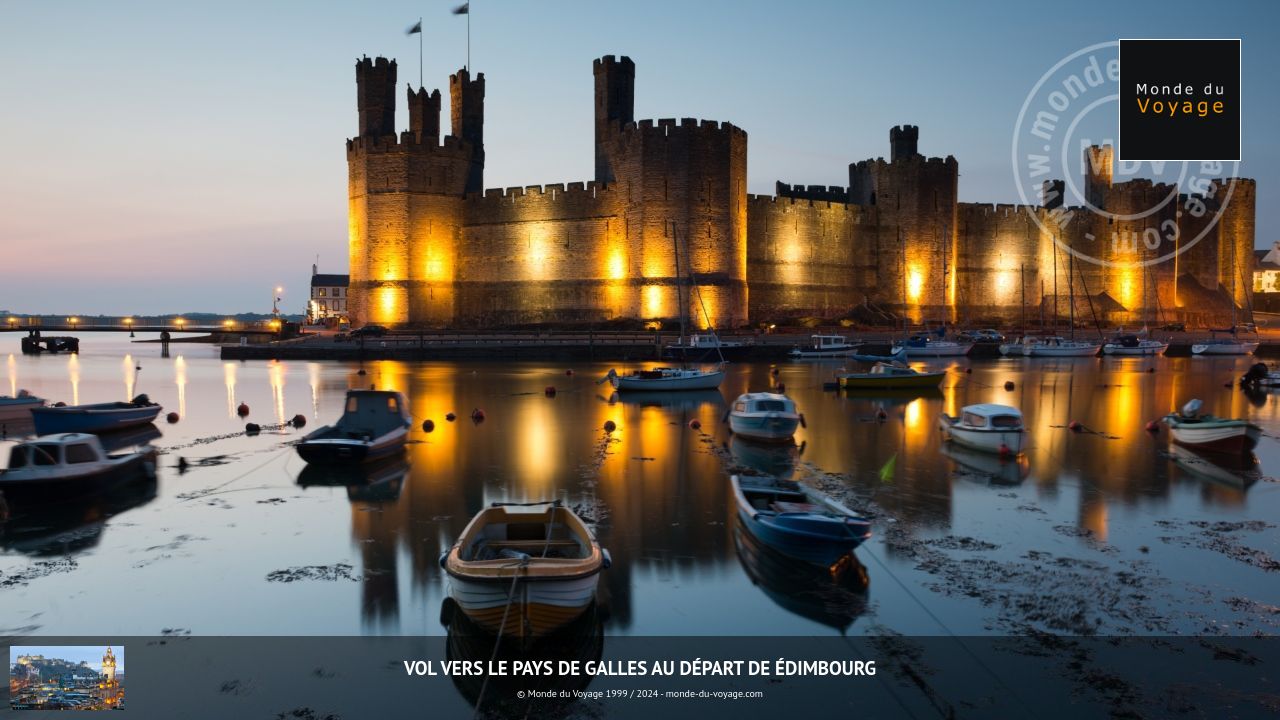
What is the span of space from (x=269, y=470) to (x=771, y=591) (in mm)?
8907

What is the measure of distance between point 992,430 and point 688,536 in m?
7.06

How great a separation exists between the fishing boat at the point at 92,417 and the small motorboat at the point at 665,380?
1090 centimetres

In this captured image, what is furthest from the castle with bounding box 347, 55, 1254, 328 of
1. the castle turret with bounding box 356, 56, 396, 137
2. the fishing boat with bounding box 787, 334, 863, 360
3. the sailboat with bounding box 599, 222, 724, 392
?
the sailboat with bounding box 599, 222, 724, 392

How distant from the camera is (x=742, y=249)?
141ft

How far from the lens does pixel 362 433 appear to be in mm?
14477

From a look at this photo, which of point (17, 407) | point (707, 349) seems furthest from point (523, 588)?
point (707, 349)

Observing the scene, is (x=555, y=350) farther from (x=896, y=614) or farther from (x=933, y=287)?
(x=896, y=614)

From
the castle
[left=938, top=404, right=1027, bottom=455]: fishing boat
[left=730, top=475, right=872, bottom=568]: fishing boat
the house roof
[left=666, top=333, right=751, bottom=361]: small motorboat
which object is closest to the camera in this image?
[left=730, top=475, right=872, bottom=568]: fishing boat

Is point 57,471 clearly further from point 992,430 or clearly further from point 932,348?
point 932,348

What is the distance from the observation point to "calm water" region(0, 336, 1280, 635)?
7387 mm


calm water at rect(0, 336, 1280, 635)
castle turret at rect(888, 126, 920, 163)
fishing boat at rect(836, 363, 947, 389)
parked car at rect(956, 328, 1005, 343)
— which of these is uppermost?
castle turret at rect(888, 126, 920, 163)

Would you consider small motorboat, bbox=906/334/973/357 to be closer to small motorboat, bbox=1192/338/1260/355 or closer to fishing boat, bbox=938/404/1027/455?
small motorboat, bbox=1192/338/1260/355

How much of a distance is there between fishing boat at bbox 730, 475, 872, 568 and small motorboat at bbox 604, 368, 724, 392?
15.7m

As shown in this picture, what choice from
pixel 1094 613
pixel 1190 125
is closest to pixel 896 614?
pixel 1094 613
